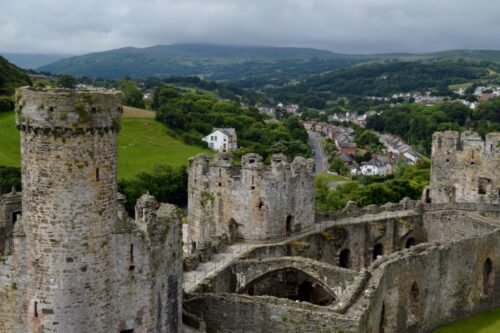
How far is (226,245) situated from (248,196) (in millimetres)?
2685

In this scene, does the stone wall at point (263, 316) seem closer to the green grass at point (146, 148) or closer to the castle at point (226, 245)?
the castle at point (226, 245)

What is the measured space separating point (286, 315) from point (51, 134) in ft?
32.6

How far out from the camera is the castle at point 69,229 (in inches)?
735

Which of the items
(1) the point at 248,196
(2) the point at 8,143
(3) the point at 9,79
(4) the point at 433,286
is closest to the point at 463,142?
(4) the point at 433,286

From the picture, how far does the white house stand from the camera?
100144mm

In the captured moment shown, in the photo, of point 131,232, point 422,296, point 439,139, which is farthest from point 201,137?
point 131,232

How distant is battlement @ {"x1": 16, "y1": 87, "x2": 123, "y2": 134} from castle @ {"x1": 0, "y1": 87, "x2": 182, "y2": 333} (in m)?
0.03

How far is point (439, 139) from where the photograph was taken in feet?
143

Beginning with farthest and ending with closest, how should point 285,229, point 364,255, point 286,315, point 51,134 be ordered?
point 364,255 → point 285,229 → point 286,315 → point 51,134

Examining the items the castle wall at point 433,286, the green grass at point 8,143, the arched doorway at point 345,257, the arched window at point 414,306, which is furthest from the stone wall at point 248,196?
the green grass at point 8,143

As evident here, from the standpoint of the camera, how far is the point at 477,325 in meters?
32.9

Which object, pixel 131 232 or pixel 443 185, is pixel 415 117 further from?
pixel 131 232

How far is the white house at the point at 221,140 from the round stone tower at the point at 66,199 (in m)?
79.1

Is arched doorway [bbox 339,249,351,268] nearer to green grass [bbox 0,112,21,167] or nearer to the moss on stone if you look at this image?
the moss on stone
